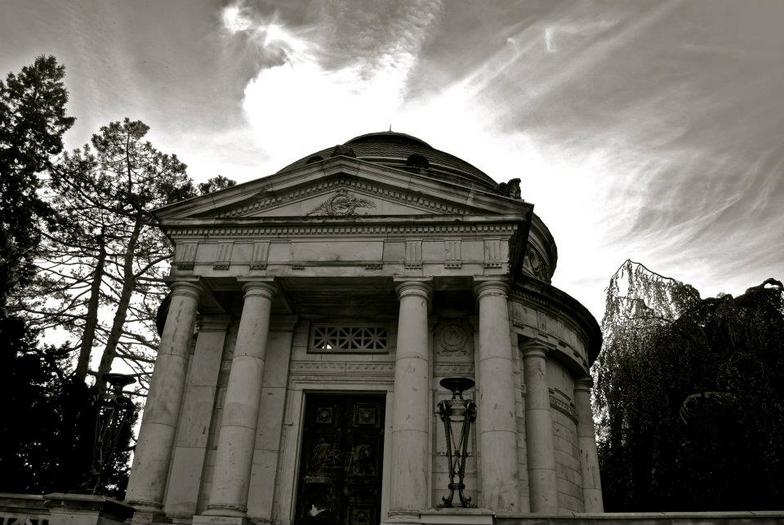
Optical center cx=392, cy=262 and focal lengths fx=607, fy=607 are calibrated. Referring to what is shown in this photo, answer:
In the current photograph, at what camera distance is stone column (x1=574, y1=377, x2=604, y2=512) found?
1638cm

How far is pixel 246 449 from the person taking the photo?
12172 mm

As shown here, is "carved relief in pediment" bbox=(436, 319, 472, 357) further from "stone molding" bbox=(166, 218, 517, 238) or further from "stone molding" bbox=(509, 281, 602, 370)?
"stone molding" bbox=(166, 218, 517, 238)

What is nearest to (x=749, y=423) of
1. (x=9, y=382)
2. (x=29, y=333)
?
(x=9, y=382)

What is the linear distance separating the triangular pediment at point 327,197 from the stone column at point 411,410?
210 cm

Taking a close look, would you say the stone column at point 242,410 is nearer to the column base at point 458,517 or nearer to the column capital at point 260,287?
the column capital at point 260,287

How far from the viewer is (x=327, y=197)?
14.5m

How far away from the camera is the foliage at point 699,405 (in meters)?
13.5

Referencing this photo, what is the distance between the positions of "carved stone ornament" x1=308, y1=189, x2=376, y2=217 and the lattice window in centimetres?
293

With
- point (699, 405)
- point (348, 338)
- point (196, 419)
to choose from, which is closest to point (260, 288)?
point (348, 338)

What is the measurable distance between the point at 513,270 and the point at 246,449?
23.2ft

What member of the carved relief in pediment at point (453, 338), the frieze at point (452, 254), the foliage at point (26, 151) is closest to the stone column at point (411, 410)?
the frieze at point (452, 254)

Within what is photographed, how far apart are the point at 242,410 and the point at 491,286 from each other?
5811mm

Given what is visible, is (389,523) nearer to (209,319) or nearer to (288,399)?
(288,399)

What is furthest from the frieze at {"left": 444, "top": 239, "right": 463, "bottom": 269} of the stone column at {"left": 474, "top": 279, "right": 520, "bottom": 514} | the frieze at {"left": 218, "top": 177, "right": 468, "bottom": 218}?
the frieze at {"left": 218, "top": 177, "right": 468, "bottom": 218}
